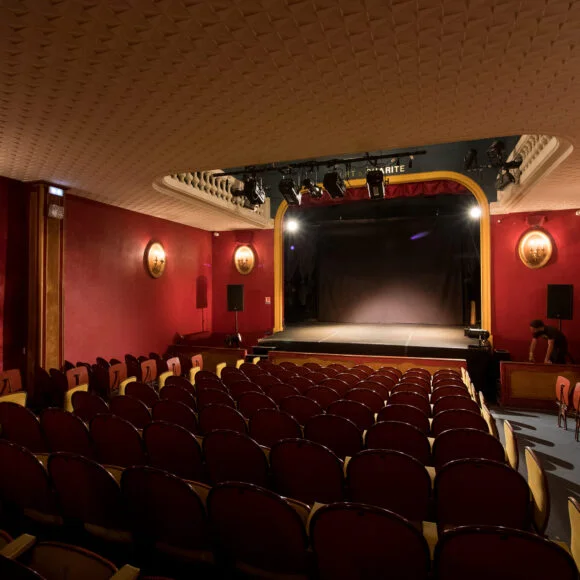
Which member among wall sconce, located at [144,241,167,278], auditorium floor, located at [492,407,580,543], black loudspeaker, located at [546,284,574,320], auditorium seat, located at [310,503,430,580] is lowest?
auditorium floor, located at [492,407,580,543]

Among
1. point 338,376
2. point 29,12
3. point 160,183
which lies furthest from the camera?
point 160,183

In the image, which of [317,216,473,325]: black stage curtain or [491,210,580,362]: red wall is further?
[317,216,473,325]: black stage curtain

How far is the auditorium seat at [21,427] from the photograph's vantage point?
3.48 meters

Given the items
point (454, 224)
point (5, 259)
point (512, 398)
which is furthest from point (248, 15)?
point (454, 224)

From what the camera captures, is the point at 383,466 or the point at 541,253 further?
the point at 541,253

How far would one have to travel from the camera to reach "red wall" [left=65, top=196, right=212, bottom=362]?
302 inches

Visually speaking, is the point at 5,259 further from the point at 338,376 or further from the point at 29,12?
the point at 338,376

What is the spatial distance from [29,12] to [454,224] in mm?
12310

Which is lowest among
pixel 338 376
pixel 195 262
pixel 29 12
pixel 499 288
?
pixel 338 376

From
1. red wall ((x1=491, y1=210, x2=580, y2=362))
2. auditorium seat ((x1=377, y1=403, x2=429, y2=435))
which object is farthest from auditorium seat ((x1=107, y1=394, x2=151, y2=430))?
red wall ((x1=491, y1=210, x2=580, y2=362))

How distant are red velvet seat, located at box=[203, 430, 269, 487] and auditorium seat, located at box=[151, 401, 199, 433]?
1002 mm

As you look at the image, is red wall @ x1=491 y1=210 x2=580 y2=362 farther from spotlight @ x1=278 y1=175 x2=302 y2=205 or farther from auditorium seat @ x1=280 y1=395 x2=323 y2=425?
auditorium seat @ x1=280 y1=395 x2=323 y2=425

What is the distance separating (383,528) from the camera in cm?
168

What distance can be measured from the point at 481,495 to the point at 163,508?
182 cm
